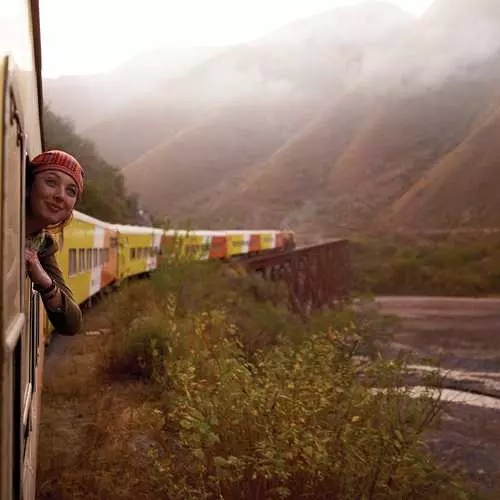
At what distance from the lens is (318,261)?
24875 mm

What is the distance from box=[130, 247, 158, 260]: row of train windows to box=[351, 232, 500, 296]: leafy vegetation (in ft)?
72.6

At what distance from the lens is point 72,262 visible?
802cm

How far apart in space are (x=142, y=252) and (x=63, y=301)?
42.0ft

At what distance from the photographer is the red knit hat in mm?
1902

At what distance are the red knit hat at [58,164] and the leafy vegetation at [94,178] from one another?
66.0ft

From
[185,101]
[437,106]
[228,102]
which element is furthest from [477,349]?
[185,101]

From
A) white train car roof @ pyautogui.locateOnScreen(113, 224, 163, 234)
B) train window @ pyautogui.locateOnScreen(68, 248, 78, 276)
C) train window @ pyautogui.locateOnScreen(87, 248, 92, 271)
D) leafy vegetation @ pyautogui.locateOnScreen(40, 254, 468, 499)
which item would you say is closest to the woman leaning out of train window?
leafy vegetation @ pyautogui.locateOnScreen(40, 254, 468, 499)

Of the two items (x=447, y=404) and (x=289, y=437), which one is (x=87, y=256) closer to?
(x=447, y=404)

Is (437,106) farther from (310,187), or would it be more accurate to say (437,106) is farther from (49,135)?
(49,135)

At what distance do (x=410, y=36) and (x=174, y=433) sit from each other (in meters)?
118

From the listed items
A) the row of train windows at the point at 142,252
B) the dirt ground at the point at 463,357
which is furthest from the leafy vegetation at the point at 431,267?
the row of train windows at the point at 142,252

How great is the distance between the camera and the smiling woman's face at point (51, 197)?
1864mm

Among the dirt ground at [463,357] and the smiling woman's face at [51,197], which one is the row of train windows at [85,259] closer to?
the dirt ground at [463,357]

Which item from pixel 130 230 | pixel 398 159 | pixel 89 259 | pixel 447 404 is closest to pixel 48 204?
pixel 447 404
